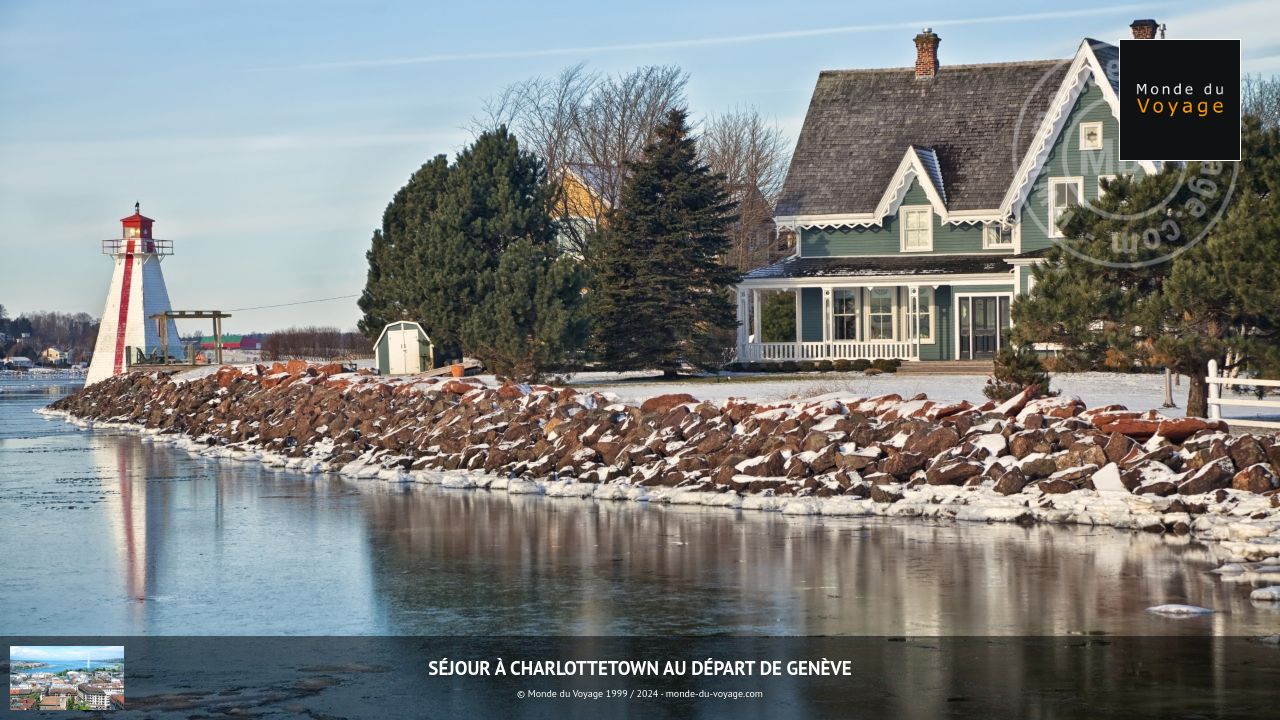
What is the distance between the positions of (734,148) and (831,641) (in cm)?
5830

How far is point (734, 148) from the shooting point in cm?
6644

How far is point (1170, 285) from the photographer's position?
2108 centimetres

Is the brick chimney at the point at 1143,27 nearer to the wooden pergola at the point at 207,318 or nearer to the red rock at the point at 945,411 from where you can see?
the red rock at the point at 945,411

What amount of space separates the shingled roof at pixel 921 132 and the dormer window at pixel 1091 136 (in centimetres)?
307

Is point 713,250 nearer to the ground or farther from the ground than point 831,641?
farther from the ground

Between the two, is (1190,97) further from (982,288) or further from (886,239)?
(886,239)

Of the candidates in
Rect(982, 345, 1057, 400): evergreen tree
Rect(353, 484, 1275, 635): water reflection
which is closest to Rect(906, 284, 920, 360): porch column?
Rect(982, 345, 1057, 400): evergreen tree

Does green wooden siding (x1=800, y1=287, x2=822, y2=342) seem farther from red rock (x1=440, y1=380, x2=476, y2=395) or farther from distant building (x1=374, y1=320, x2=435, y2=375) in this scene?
red rock (x1=440, y1=380, x2=476, y2=395)

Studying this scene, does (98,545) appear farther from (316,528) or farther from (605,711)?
(605,711)

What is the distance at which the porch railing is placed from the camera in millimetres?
41250

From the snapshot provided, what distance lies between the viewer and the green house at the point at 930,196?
130 ft

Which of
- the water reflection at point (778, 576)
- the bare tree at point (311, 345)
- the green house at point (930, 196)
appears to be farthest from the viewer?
the bare tree at point (311, 345)

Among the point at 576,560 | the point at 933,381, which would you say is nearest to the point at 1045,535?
the point at 576,560

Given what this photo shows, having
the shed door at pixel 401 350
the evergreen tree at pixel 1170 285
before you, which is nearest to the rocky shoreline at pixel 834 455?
the evergreen tree at pixel 1170 285
